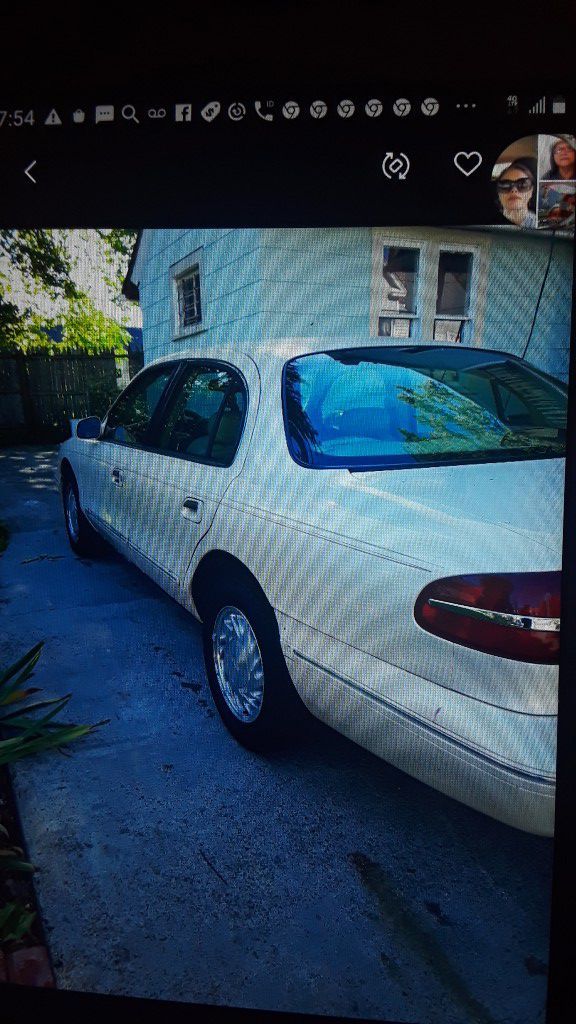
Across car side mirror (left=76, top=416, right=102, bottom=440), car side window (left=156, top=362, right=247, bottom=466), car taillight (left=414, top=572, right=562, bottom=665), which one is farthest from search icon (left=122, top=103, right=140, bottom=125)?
car side window (left=156, top=362, right=247, bottom=466)

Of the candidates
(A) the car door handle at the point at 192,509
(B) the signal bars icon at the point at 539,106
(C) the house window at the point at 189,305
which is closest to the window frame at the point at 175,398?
(A) the car door handle at the point at 192,509

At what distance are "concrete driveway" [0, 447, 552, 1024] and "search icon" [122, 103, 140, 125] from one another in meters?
0.71

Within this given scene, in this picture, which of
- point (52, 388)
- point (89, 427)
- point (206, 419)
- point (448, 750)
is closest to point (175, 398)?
point (206, 419)

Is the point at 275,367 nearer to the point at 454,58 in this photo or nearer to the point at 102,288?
the point at 102,288

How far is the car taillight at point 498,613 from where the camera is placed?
3.43 ft

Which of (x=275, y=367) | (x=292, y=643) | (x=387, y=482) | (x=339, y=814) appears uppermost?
(x=275, y=367)

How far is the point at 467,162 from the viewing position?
2.78 ft

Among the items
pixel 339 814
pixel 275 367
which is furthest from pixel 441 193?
pixel 339 814

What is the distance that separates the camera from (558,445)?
84 cm

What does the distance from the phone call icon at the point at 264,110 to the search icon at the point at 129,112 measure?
0.18 m

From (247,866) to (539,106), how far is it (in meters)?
1.74

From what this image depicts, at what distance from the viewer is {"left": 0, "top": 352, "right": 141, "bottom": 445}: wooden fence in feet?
3.78

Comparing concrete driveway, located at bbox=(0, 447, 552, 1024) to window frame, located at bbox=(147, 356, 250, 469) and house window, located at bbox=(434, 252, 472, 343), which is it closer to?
window frame, located at bbox=(147, 356, 250, 469)

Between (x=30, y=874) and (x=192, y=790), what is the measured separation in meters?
0.49
